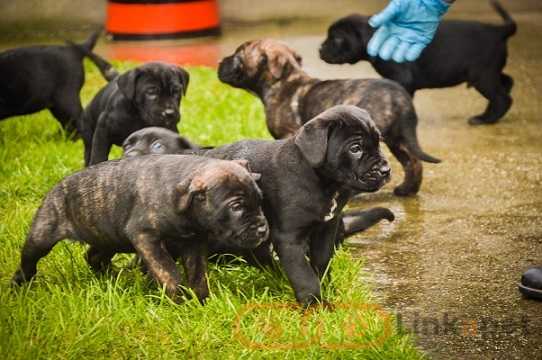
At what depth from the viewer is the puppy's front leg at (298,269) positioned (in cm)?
418

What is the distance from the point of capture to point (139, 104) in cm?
612

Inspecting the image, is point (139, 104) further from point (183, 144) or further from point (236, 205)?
point (236, 205)

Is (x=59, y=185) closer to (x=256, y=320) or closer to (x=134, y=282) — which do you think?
(x=134, y=282)

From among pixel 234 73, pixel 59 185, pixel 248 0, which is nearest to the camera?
pixel 59 185

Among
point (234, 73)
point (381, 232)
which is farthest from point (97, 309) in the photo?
point (234, 73)

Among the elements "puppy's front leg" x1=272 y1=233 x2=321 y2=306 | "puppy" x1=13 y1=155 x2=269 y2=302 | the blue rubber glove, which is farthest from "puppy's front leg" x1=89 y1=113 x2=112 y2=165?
"puppy's front leg" x1=272 y1=233 x2=321 y2=306

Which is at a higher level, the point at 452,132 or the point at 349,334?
the point at 349,334

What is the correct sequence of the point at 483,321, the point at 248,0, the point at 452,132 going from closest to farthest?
the point at 483,321
the point at 452,132
the point at 248,0

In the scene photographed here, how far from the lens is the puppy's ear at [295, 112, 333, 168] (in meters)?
4.21

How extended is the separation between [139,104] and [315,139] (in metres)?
2.17

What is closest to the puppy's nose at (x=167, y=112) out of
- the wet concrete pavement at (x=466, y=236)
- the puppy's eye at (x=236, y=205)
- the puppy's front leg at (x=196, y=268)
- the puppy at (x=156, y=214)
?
the wet concrete pavement at (x=466, y=236)

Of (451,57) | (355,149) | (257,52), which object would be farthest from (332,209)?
(451,57)

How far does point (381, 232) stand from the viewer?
5621mm

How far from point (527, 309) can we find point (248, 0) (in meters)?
12.6
